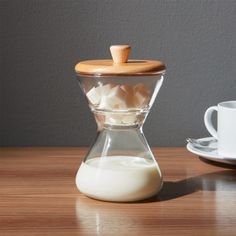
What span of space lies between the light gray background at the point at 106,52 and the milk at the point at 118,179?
0.37 m

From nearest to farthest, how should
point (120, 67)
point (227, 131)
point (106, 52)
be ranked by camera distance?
point (120, 67)
point (227, 131)
point (106, 52)

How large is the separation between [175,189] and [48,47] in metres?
0.43

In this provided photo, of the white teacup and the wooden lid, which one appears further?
the white teacup

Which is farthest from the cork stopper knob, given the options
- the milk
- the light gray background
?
the light gray background

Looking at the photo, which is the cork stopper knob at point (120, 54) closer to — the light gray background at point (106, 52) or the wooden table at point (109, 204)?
the wooden table at point (109, 204)

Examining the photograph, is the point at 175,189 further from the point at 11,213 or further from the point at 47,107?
the point at 47,107

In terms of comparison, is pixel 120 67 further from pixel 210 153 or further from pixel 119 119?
pixel 210 153

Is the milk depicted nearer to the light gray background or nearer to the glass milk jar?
the glass milk jar

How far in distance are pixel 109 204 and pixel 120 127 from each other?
0.10m

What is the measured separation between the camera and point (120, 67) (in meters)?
0.69

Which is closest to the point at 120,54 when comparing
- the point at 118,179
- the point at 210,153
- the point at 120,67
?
the point at 120,67

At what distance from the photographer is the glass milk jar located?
2.31 ft

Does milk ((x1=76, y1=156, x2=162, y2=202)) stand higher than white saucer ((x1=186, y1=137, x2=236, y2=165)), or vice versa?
milk ((x1=76, y1=156, x2=162, y2=202))

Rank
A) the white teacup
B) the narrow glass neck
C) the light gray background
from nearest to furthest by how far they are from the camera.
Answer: the narrow glass neck
the white teacup
the light gray background
